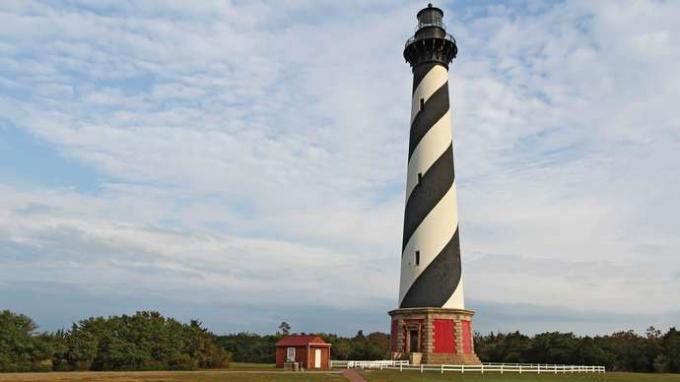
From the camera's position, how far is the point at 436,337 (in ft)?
110

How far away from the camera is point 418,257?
35094 millimetres

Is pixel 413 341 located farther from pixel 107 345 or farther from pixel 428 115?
pixel 107 345

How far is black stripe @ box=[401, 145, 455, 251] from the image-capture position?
117 ft

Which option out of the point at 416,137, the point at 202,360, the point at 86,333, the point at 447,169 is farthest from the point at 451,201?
the point at 86,333

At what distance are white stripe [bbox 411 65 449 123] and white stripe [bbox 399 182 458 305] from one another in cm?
574

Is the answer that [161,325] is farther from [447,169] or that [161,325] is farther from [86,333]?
[447,169]

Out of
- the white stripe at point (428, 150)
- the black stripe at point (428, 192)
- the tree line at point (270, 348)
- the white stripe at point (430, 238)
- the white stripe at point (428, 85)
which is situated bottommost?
the tree line at point (270, 348)

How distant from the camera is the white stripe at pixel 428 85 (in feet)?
122

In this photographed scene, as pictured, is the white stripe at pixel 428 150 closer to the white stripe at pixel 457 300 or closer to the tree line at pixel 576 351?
the white stripe at pixel 457 300

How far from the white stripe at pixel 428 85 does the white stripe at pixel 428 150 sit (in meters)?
1.68

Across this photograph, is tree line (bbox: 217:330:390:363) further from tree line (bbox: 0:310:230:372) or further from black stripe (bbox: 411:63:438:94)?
black stripe (bbox: 411:63:438:94)

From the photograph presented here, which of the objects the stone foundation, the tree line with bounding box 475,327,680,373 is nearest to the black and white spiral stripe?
the stone foundation

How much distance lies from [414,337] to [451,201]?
815 centimetres

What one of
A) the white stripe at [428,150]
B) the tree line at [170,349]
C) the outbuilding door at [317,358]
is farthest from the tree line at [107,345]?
the white stripe at [428,150]
